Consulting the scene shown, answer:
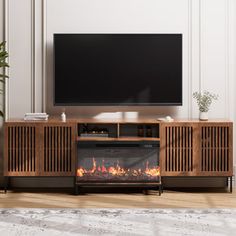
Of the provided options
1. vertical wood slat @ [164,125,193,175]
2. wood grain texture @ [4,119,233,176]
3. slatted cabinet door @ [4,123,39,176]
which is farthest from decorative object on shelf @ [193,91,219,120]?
slatted cabinet door @ [4,123,39,176]

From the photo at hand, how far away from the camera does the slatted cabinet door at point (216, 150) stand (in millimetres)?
5848

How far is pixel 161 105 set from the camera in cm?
607

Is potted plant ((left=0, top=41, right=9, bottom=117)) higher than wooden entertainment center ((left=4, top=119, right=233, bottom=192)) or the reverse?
higher

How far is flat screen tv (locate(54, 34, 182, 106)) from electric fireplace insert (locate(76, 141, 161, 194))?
20.3 inches

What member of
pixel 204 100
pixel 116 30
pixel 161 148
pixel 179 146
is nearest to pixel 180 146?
pixel 179 146

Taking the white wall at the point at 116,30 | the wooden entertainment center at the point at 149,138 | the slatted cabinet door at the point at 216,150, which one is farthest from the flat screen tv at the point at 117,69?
the slatted cabinet door at the point at 216,150

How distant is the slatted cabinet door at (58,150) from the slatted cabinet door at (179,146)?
Answer: 0.90 m

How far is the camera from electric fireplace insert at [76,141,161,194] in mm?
5777

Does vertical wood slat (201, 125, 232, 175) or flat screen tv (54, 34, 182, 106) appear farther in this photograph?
flat screen tv (54, 34, 182, 106)

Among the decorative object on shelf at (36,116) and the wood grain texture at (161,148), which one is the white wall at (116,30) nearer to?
the decorative object on shelf at (36,116)

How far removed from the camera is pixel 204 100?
602 cm

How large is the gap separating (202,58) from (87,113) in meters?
1.34

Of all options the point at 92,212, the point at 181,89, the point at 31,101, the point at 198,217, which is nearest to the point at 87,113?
the point at 31,101

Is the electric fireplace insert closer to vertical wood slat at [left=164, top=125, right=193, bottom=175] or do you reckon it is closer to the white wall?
vertical wood slat at [left=164, top=125, right=193, bottom=175]
